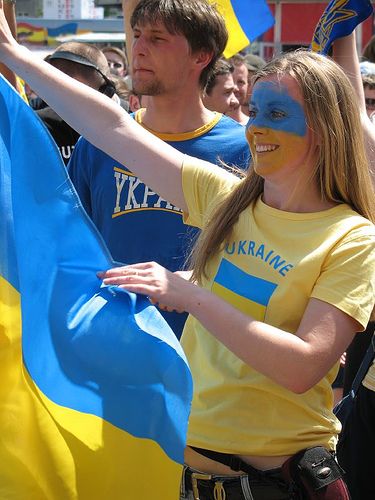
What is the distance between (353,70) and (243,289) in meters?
1.19

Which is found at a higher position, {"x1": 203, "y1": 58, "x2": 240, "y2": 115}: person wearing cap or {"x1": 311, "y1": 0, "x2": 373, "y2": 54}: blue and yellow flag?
{"x1": 311, "y1": 0, "x2": 373, "y2": 54}: blue and yellow flag

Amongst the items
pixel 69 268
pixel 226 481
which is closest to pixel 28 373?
pixel 69 268

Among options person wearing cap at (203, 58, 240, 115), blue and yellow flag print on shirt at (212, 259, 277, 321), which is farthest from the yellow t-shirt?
person wearing cap at (203, 58, 240, 115)

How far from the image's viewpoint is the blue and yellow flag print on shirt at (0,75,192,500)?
2.07 metres

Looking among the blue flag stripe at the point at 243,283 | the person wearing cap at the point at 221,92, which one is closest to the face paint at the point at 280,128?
the blue flag stripe at the point at 243,283

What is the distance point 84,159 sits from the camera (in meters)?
3.28

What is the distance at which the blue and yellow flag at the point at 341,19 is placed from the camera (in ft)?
10.0

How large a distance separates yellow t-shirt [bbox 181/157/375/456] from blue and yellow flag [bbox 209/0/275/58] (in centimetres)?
246

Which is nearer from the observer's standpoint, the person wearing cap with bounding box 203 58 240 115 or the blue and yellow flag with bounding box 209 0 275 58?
the blue and yellow flag with bounding box 209 0 275 58

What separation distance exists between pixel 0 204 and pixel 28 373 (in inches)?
16.7

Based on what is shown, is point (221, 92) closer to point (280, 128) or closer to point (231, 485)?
point (280, 128)

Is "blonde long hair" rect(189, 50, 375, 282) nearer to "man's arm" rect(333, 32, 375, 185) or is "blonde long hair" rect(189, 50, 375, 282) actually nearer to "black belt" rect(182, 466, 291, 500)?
"black belt" rect(182, 466, 291, 500)

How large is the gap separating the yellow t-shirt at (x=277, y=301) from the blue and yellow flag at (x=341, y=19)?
3.53 ft

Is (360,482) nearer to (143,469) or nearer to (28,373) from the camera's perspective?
(143,469)
